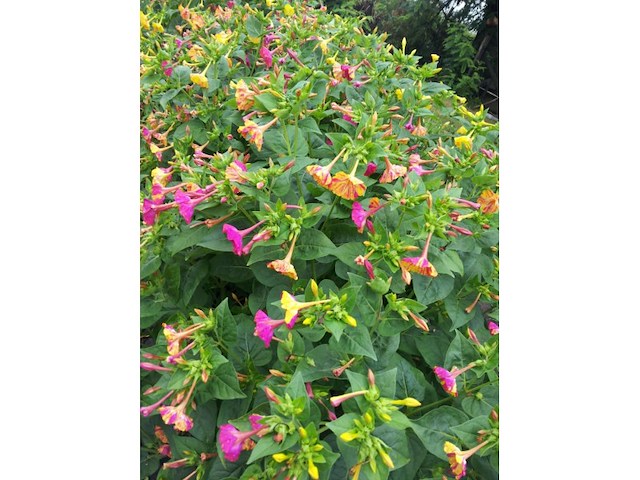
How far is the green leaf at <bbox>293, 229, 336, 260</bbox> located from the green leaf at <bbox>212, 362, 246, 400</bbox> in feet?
1.02

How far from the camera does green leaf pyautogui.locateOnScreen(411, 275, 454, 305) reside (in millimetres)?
1243

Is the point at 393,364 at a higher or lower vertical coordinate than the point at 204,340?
higher

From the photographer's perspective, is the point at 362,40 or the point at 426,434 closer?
the point at 426,434

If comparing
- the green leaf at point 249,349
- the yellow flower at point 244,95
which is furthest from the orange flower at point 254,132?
the green leaf at point 249,349

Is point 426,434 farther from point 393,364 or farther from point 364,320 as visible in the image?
point 364,320

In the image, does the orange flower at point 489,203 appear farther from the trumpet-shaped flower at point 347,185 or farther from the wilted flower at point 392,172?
the trumpet-shaped flower at point 347,185

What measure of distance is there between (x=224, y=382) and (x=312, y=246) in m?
0.38

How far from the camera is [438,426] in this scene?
109cm

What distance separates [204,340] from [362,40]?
183 cm

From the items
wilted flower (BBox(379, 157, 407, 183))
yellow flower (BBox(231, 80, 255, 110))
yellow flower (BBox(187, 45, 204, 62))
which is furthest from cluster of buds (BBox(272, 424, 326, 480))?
yellow flower (BBox(187, 45, 204, 62))

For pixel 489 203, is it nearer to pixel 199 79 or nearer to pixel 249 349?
pixel 249 349

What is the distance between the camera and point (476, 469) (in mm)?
1139

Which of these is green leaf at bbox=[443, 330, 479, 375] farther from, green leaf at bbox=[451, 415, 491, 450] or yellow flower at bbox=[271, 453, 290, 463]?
yellow flower at bbox=[271, 453, 290, 463]

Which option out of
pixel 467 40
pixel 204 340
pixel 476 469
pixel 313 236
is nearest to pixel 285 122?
pixel 313 236
